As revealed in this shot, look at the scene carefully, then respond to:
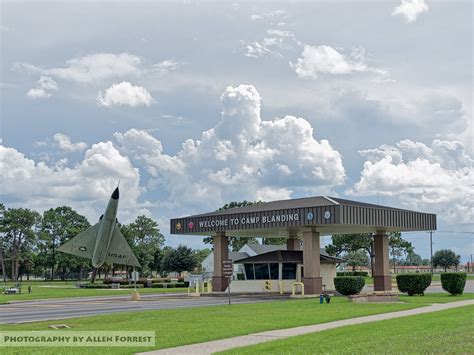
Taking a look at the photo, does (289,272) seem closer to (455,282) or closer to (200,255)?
(455,282)

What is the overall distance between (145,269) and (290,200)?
66.2 metres

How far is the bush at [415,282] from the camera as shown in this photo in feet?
139

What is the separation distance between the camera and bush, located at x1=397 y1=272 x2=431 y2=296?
42.3m

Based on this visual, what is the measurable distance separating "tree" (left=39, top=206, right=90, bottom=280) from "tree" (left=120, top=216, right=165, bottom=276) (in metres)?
10.4

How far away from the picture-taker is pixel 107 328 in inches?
805

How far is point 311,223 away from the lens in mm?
44188

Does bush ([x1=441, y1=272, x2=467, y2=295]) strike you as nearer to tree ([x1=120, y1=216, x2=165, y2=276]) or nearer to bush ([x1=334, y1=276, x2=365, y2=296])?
bush ([x1=334, y1=276, x2=365, y2=296])

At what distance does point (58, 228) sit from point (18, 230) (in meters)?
8.02

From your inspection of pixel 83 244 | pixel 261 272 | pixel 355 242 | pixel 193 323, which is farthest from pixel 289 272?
pixel 355 242

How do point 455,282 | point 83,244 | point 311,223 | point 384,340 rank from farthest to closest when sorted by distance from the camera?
point 83,244, point 311,223, point 455,282, point 384,340

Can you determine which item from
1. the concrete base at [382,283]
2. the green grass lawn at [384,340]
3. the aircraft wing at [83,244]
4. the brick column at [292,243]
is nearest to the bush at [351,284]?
the concrete base at [382,283]

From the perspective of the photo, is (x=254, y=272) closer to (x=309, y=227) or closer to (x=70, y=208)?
(x=309, y=227)

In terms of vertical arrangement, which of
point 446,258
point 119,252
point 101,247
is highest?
point 101,247

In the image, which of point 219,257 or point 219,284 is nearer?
point 219,284
